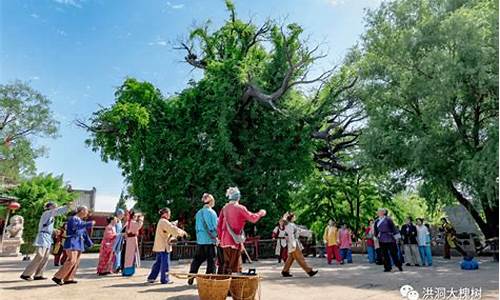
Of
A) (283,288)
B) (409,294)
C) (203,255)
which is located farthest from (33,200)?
(409,294)

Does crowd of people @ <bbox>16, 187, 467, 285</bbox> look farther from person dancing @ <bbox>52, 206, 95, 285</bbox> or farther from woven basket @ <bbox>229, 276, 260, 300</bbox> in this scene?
woven basket @ <bbox>229, 276, 260, 300</bbox>

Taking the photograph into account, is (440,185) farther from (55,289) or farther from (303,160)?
(55,289)

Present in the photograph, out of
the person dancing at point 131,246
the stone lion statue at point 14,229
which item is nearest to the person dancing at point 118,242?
the person dancing at point 131,246

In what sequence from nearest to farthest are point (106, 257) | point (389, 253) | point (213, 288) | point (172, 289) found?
point (213, 288)
point (172, 289)
point (106, 257)
point (389, 253)

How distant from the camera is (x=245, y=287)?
5855mm

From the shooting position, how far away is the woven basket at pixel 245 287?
5.84 meters

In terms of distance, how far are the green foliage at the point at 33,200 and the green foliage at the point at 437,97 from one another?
800 inches

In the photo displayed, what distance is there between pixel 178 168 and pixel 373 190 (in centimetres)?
1140

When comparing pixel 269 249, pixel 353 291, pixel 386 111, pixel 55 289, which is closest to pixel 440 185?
pixel 386 111

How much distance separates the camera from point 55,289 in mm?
7523

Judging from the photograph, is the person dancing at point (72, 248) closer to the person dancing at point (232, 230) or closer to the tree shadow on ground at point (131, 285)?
the tree shadow on ground at point (131, 285)

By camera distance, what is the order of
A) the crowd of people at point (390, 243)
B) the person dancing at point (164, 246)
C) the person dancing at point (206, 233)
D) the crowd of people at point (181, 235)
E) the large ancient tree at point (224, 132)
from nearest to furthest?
1. the crowd of people at point (181, 235)
2. the person dancing at point (206, 233)
3. the person dancing at point (164, 246)
4. the crowd of people at point (390, 243)
5. the large ancient tree at point (224, 132)

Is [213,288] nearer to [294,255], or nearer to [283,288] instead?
[283,288]

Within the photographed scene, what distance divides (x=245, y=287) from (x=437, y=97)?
11.5 meters
